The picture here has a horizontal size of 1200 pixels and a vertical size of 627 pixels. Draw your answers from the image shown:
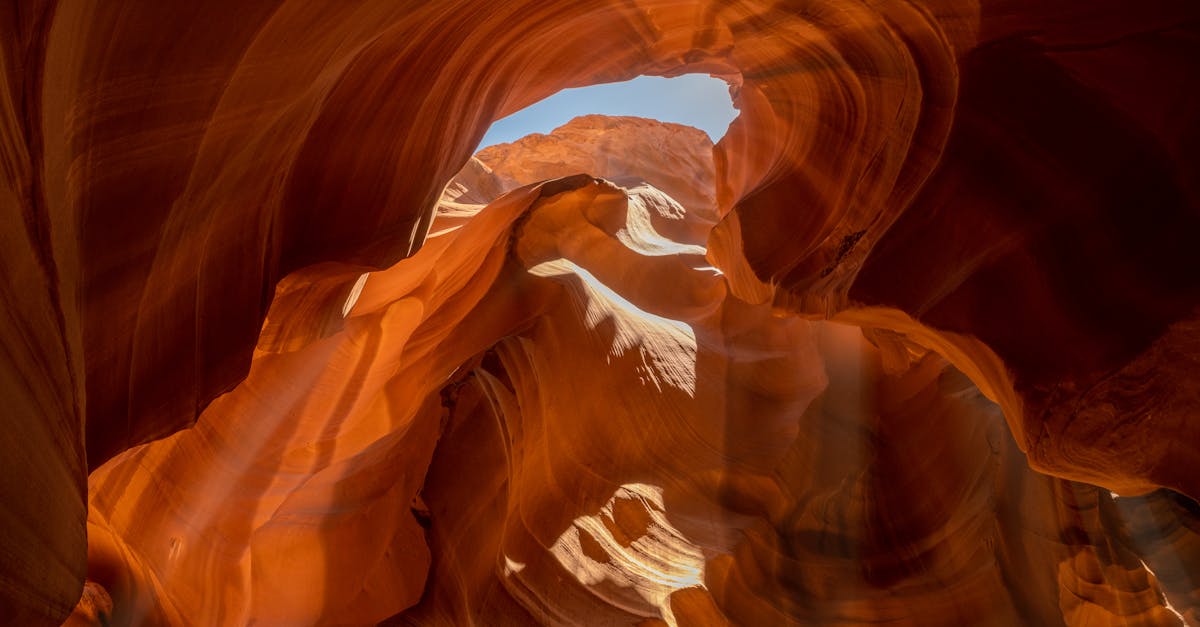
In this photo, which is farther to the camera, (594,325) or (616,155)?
(616,155)

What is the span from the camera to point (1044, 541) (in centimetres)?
530

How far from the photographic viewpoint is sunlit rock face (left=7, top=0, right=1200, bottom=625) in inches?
84.4

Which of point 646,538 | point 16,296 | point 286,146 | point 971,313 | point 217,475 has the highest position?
point 16,296

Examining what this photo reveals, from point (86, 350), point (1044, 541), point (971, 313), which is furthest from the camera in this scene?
point (1044, 541)

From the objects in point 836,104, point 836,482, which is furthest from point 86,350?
point 836,482

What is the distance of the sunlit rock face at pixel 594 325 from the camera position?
7.03 ft

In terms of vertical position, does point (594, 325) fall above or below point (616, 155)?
above

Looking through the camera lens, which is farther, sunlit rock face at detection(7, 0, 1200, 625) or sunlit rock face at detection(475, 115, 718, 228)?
sunlit rock face at detection(475, 115, 718, 228)

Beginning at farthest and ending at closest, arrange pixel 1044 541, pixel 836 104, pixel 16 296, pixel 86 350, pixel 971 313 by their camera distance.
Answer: pixel 1044 541 → pixel 836 104 → pixel 971 313 → pixel 86 350 → pixel 16 296

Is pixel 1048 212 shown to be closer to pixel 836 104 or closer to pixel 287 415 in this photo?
pixel 836 104

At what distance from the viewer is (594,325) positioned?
6262 millimetres

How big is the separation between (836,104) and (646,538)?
11.0 ft

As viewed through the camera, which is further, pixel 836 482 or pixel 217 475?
pixel 836 482

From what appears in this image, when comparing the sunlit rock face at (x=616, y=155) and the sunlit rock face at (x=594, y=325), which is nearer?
the sunlit rock face at (x=594, y=325)
